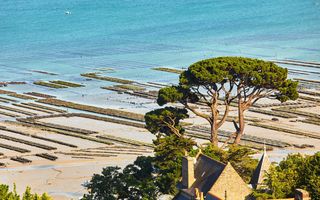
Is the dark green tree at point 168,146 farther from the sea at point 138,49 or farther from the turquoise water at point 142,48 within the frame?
the turquoise water at point 142,48

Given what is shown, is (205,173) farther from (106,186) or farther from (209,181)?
(106,186)

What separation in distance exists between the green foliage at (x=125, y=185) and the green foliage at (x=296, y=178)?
31.5ft

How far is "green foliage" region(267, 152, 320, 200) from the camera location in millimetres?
42216

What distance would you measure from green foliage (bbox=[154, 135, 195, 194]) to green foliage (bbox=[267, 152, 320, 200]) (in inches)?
322

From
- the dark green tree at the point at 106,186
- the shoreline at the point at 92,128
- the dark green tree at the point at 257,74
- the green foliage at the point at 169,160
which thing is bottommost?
the shoreline at the point at 92,128

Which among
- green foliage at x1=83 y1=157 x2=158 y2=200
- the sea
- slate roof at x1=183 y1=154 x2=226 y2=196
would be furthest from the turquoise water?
slate roof at x1=183 y1=154 x2=226 y2=196

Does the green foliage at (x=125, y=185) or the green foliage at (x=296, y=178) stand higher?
the green foliage at (x=296, y=178)

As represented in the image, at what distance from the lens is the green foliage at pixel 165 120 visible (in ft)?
202

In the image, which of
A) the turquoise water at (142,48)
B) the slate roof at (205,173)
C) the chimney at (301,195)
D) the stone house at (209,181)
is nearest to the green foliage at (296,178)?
the stone house at (209,181)

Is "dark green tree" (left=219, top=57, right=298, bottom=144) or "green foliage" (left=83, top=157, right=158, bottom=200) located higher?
"dark green tree" (left=219, top=57, right=298, bottom=144)

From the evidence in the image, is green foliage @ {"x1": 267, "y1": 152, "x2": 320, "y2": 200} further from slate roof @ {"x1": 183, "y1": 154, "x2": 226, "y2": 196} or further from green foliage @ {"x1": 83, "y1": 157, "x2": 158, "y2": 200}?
green foliage @ {"x1": 83, "y1": 157, "x2": 158, "y2": 200}

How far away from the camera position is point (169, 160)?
55.5 metres

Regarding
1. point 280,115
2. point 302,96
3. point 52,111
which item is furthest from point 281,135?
point 52,111

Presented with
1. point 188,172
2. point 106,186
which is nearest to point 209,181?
point 188,172
